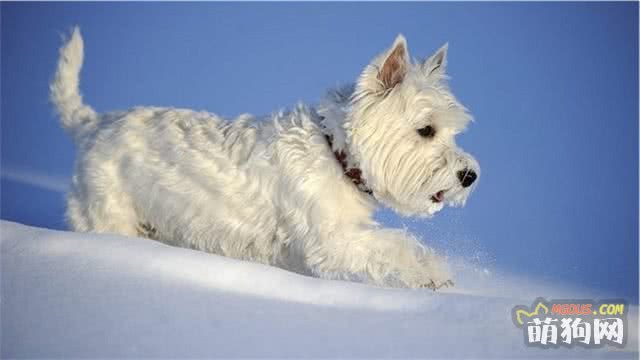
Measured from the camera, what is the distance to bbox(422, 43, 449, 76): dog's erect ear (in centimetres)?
502

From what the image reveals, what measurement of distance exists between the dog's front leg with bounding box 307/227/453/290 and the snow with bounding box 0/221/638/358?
78 centimetres

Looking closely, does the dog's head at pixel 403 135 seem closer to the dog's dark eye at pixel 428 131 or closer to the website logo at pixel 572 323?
the dog's dark eye at pixel 428 131

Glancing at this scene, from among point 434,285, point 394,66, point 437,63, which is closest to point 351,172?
point 394,66

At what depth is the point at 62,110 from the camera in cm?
591

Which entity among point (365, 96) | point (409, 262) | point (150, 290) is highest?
point (365, 96)

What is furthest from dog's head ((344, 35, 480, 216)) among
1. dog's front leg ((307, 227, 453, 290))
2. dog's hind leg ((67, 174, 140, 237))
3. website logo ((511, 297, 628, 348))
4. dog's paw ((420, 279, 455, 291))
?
dog's hind leg ((67, 174, 140, 237))

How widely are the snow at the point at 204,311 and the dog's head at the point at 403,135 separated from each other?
118 centimetres

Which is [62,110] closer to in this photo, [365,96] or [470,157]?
[365,96]

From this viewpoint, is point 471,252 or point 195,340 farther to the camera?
point 471,252

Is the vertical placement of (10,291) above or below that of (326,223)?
below

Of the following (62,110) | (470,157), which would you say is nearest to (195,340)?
(470,157)

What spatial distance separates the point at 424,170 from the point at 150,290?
2.11 meters

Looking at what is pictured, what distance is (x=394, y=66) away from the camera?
474 cm

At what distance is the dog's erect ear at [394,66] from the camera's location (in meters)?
4.66
